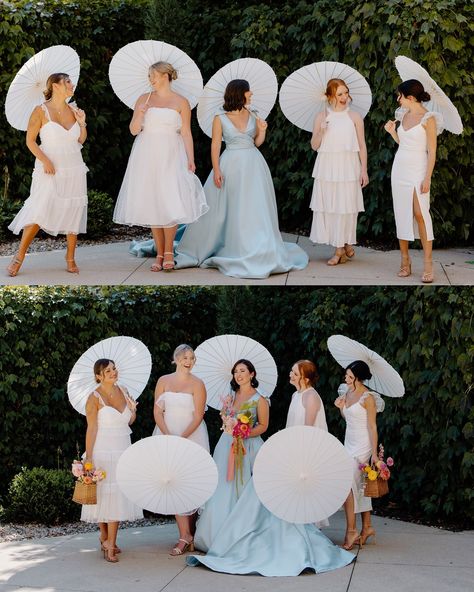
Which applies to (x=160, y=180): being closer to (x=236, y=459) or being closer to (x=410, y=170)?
(x=410, y=170)

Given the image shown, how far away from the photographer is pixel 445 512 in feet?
28.3

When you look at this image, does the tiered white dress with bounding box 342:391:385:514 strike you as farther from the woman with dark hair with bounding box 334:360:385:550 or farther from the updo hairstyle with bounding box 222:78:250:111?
the updo hairstyle with bounding box 222:78:250:111

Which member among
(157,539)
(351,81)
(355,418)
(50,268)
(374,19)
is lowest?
(157,539)

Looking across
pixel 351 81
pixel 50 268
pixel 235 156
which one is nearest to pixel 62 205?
pixel 50 268

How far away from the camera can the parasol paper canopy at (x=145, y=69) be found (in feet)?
29.1

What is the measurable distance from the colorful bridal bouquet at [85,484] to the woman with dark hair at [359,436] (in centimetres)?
178

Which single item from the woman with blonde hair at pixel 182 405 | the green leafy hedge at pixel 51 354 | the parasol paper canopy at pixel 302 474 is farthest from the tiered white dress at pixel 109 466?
the green leafy hedge at pixel 51 354

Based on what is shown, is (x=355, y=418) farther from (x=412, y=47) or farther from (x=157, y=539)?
(x=412, y=47)

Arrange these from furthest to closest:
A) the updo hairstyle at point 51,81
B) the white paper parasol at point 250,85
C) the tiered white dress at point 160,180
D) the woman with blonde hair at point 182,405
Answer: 1. the white paper parasol at point 250,85
2. the tiered white dress at point 160,180
3. the updo hairstyle at point 51,81
4. the woman with blonde hair at point 182,405

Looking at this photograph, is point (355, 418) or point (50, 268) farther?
point (50, 268)

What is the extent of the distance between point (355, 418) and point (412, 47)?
370cm

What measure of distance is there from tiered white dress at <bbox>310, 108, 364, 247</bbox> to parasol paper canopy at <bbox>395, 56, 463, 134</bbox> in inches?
28.3

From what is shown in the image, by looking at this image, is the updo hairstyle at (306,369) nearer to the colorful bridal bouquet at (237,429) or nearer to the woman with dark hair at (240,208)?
the colorful bridal bouquet at (237,429)

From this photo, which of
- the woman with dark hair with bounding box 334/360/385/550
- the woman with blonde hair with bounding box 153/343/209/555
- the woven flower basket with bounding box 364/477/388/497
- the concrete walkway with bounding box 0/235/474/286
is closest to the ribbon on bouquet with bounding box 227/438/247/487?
the woman with blonde hair with bounding box 153/343/209/555
